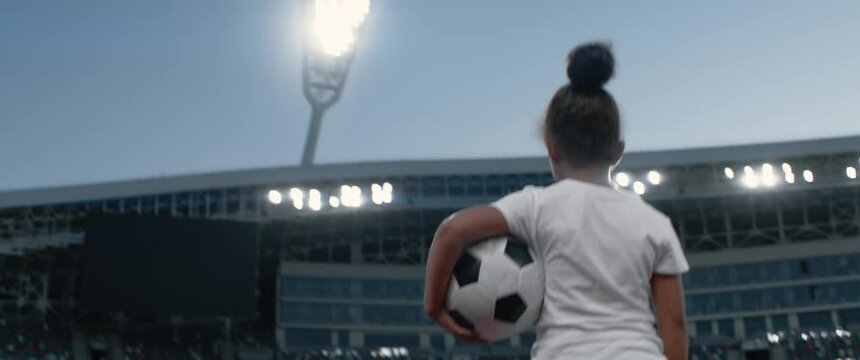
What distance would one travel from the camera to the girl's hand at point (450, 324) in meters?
2.32

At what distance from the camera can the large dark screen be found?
1323 inches

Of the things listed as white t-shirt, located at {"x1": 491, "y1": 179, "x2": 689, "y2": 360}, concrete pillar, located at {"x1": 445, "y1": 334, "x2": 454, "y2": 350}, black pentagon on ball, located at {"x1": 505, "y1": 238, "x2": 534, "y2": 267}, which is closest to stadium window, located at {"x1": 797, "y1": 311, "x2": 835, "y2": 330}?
concrete pillar, located at {"x1": 445, "y1": 334, "x2": 454, "y2": 350}

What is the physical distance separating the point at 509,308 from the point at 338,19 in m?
38.4

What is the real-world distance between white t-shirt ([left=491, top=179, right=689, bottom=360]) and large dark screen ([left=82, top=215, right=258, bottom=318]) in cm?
3319

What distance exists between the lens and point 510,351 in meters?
39.3

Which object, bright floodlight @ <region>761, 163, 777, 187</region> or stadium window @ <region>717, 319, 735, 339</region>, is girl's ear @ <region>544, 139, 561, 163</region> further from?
stadium window @ <region>717, 319, 735, 339</region>

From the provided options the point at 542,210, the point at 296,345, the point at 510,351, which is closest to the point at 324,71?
the point at 296,345

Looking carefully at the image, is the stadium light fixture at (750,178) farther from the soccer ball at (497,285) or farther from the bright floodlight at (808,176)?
the soccer ball at (497,285)

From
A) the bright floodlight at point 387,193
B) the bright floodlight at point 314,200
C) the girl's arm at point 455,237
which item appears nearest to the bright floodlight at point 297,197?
the bright floodlight at point 314,200

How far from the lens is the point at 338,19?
131 feet

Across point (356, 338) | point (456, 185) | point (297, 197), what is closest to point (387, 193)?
point (456, 185)

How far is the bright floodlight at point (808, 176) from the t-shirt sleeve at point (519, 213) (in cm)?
4349

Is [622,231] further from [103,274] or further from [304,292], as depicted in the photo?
[304,292]

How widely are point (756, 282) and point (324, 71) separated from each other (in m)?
22.5
